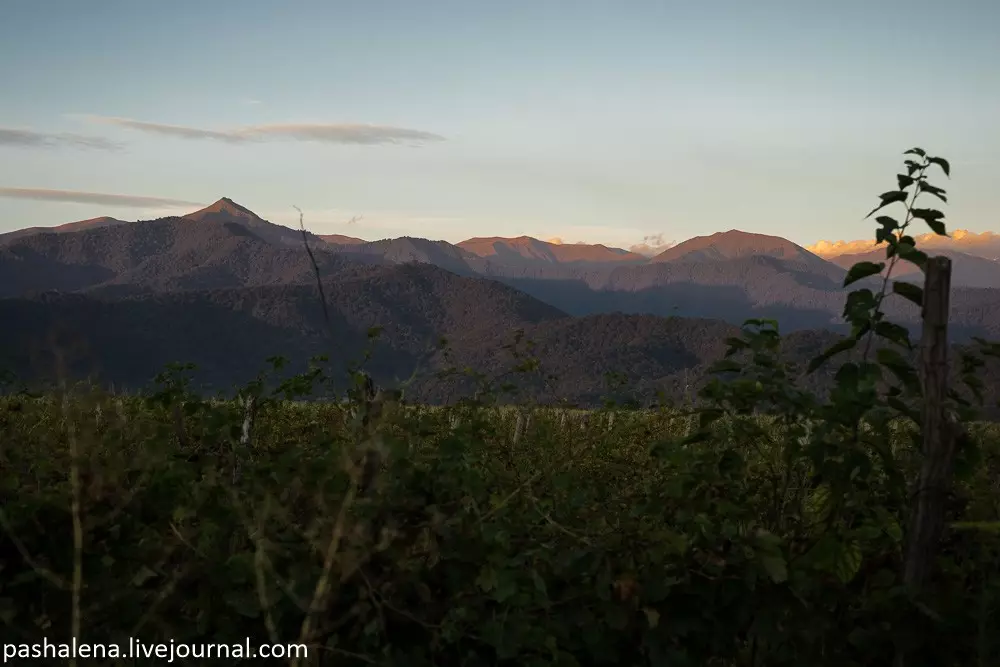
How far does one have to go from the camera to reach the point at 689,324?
8775cm

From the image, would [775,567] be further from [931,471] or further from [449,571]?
[449,571]

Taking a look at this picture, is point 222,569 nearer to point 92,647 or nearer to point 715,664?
point 92,647

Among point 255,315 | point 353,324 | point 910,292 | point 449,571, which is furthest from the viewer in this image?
point 255,315

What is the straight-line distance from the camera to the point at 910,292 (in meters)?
3.61

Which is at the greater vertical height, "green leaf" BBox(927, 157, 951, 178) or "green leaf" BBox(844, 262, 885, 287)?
"green leaf" BBox(927, 157, 951, 178)

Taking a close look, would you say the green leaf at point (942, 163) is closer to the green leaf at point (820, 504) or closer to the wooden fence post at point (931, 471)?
the wooden fence post at point (931, 471)

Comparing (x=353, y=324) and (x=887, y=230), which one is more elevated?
(x=887, y=230)

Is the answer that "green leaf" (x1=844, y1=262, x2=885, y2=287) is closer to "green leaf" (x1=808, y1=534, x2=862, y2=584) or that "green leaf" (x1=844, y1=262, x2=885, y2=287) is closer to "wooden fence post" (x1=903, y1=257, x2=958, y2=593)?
"wooden fence post" (x1=903, y1=257, x2=958, y2=593)

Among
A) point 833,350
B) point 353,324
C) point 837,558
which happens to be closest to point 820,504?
point 837,558

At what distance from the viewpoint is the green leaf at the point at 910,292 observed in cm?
356

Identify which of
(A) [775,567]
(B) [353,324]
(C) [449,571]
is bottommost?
(B) [353,324]

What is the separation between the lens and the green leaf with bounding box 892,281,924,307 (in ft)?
11.7

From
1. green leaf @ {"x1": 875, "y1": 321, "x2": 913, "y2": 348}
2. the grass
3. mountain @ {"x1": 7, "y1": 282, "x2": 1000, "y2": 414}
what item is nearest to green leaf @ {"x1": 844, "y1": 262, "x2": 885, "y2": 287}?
green leaf @ {"x1": 875, "y1": 321, "x2": 913, "y2": 348}

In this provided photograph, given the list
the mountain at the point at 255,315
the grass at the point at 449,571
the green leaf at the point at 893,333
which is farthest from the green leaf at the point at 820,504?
the mountain at the point at 255,315
